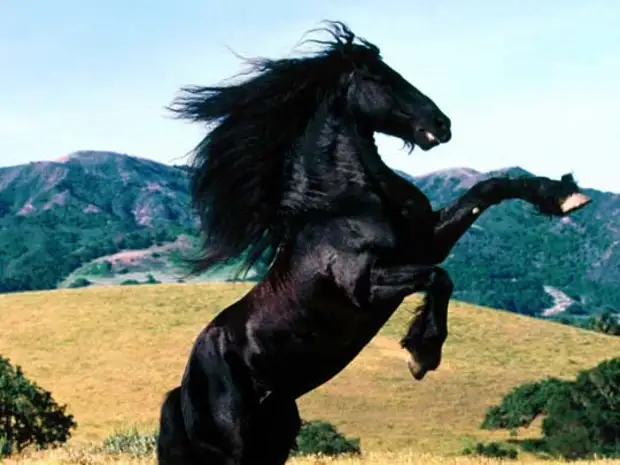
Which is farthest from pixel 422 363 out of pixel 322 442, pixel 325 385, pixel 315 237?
pixel 325 385

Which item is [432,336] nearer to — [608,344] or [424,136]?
[424,136]

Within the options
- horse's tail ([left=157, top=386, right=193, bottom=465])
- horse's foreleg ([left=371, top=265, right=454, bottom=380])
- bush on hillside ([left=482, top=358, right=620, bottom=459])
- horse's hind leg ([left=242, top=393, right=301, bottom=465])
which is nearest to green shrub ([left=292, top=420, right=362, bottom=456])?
bush on hillside ([left=482, top=358, right=620, bottom=459])

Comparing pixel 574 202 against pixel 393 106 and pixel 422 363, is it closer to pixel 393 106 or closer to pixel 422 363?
pixel 393 106

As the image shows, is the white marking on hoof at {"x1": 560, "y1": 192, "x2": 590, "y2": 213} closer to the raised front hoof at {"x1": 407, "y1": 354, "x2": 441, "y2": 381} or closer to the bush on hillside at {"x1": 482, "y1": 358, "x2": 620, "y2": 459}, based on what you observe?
the raised front hoof at {"x1": 407, "y1": 354, "x2": 441, "y2": 381}

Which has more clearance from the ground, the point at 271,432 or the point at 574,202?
the point at 574,202

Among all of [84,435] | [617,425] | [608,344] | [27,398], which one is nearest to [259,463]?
[27,398]

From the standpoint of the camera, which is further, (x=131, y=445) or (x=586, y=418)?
(x=586, y=418)

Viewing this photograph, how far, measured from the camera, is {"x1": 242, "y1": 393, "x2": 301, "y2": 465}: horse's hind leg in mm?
6797

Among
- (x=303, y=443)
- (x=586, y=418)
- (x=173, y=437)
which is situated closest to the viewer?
(x=173, y=437)

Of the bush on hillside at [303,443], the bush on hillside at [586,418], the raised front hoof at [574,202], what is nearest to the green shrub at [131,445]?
the bush on hillside at [303,443]

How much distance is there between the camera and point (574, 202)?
652 cm

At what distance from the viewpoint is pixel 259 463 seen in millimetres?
6836

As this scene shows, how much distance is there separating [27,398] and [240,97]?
24.2 m

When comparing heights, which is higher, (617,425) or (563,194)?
(563,194)
